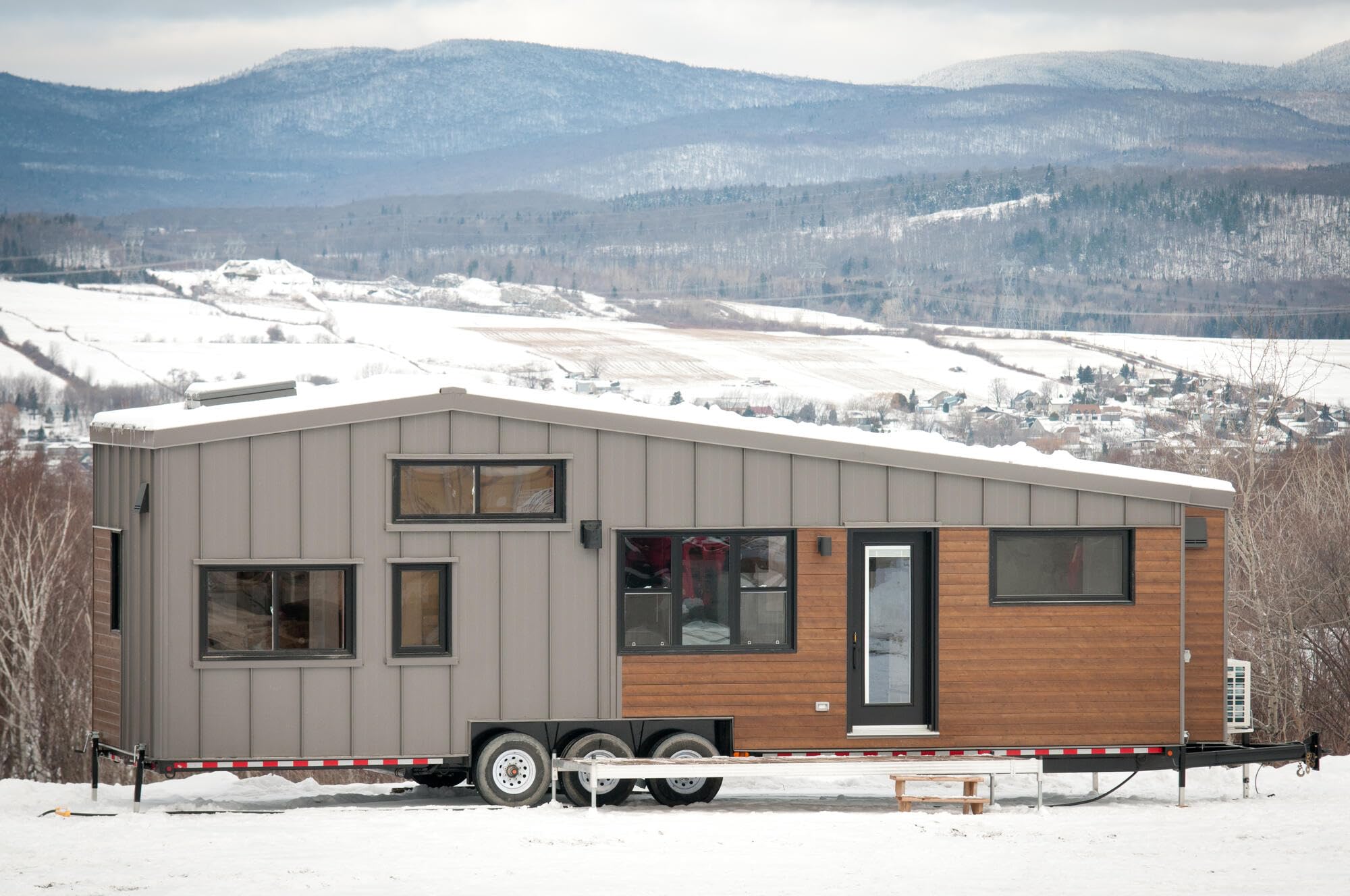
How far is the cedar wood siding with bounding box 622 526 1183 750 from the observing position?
562 inches

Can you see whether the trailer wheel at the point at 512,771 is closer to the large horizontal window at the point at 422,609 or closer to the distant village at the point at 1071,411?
the large horizontal window at the point at 422,609

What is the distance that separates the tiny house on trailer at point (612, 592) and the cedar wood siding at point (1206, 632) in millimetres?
25

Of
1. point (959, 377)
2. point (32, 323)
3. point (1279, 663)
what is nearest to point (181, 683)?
point (1279, 663)

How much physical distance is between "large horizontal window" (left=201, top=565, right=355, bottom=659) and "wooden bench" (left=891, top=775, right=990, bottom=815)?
4851 mm

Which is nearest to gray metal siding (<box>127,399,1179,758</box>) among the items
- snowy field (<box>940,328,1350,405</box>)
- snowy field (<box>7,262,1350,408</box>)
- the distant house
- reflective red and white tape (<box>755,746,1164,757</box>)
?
reflective red and white tape (<box>755,746,1164,757</box>)

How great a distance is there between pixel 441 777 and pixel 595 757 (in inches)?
81.8

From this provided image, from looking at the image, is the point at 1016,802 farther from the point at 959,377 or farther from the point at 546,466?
the point at 959,377

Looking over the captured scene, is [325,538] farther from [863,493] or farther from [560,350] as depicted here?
[560,350]

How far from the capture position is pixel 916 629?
14578mm

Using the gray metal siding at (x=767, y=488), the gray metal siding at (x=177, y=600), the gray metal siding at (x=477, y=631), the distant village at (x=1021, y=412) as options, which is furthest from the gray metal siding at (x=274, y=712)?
the distant village at (x=1021, y=412)

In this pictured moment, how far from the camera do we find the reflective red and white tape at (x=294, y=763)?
44.8 feet

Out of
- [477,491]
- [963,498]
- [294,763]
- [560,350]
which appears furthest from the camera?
[560,350]

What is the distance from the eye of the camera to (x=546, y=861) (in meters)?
11.5

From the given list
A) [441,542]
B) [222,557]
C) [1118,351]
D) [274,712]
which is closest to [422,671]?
[441,542]
